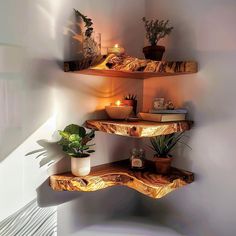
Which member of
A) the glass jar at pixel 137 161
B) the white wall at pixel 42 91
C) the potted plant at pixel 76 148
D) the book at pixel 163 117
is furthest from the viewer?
the glass jar at pixel 137 161

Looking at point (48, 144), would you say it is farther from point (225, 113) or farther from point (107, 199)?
point (225, 113)

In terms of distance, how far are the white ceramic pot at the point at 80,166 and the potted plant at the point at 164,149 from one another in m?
0.37

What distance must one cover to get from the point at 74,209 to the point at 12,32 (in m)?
0.89

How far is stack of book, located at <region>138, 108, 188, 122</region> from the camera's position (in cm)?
119

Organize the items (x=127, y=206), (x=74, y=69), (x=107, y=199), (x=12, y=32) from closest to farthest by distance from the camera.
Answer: (x=12, y=32)
(x=74, y=69)
(x=107, y=199)
(x=127, y=206)

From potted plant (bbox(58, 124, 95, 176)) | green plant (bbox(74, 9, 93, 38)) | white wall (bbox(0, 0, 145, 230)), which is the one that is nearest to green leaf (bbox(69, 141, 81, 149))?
potted plant (bbox(58, 124, 95, 176))

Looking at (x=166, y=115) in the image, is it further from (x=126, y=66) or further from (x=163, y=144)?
(x=126, y=66)

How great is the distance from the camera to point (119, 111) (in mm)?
1225

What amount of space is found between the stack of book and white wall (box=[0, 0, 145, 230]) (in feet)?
0.84

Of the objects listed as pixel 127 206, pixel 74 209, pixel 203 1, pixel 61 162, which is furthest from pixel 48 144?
pixel 203 1

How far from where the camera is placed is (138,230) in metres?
1.30

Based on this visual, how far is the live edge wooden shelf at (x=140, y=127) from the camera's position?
3.41ft

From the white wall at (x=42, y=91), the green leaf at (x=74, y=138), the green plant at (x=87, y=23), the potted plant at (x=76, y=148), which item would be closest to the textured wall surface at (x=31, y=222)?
the white wall at (x=42, y=91)

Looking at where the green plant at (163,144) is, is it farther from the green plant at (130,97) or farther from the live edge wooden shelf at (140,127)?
the green plant at (130,97)
